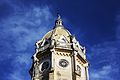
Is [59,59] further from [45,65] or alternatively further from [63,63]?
[45,65]

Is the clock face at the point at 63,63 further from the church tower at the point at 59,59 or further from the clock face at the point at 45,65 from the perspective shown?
the clock face at the point at 45,65

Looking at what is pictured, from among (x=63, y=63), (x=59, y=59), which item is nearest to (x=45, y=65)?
(x=59, y=59)

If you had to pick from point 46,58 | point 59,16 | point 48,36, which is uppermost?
point 59,16

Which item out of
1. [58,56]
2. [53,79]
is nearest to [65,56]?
[58,56]

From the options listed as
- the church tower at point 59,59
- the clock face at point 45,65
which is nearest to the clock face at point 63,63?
the church tower at point 59,59

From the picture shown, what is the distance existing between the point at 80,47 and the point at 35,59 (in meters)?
7.43

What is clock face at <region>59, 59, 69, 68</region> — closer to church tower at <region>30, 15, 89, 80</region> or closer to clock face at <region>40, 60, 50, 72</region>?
church tower at <region>30, 15, 89, 80</region>

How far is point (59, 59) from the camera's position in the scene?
57062 mm

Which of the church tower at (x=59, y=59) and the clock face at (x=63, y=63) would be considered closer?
the church tower at (x=59, y=59)

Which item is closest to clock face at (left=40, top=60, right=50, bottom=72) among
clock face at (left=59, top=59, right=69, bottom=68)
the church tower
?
the church tower

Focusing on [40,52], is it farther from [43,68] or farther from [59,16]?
[59,16]

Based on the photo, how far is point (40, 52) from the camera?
59.0 m

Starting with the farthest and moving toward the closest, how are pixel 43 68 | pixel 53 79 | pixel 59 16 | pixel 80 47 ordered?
pixel 59 16 → pixel 80 47 → pixel 43 68 → pixel 53 79

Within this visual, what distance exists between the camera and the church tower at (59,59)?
182ft
